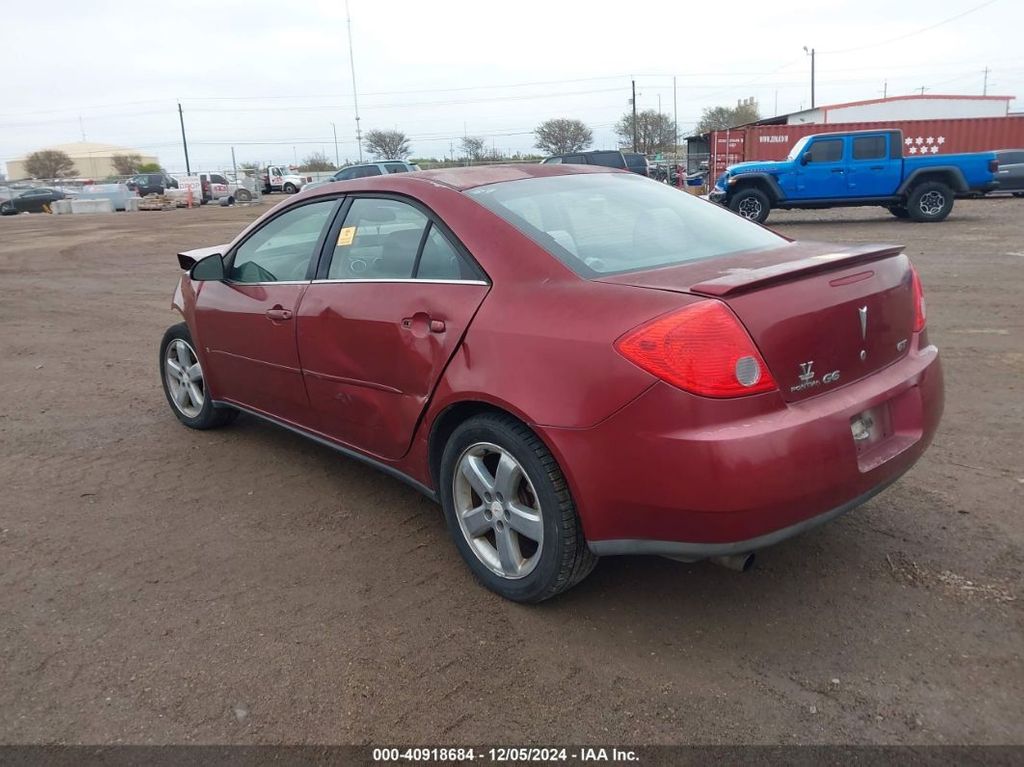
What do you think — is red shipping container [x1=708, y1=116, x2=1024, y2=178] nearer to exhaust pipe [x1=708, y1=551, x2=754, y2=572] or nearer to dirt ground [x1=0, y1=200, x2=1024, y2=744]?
dirt ground [x1=0, y1=200, x2=1024, y2=744]

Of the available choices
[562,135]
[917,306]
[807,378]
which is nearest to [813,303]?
[807,378]

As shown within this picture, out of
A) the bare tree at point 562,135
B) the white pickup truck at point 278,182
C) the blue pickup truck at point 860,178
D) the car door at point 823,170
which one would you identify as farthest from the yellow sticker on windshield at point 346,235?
the bare tree at point 562,135

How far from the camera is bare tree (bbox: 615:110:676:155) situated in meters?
76.5

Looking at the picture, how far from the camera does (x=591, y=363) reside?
253 centimetres

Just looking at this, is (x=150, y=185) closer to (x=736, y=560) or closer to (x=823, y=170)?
(x=823, y=170)

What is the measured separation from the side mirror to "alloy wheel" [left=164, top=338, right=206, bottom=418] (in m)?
0.63

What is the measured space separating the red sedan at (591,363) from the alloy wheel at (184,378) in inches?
48.9

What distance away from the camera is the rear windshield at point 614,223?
3031 mm

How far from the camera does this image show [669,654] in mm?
2695

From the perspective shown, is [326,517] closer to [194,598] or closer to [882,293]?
[194,598]

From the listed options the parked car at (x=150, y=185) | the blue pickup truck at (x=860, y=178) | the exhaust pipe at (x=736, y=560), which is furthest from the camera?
the parked car at (x=150, y=185)

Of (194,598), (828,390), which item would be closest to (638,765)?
(828,390)

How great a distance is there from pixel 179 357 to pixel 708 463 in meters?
3.87

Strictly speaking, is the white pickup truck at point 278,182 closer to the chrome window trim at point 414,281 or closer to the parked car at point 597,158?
the parked car at point 597,158
